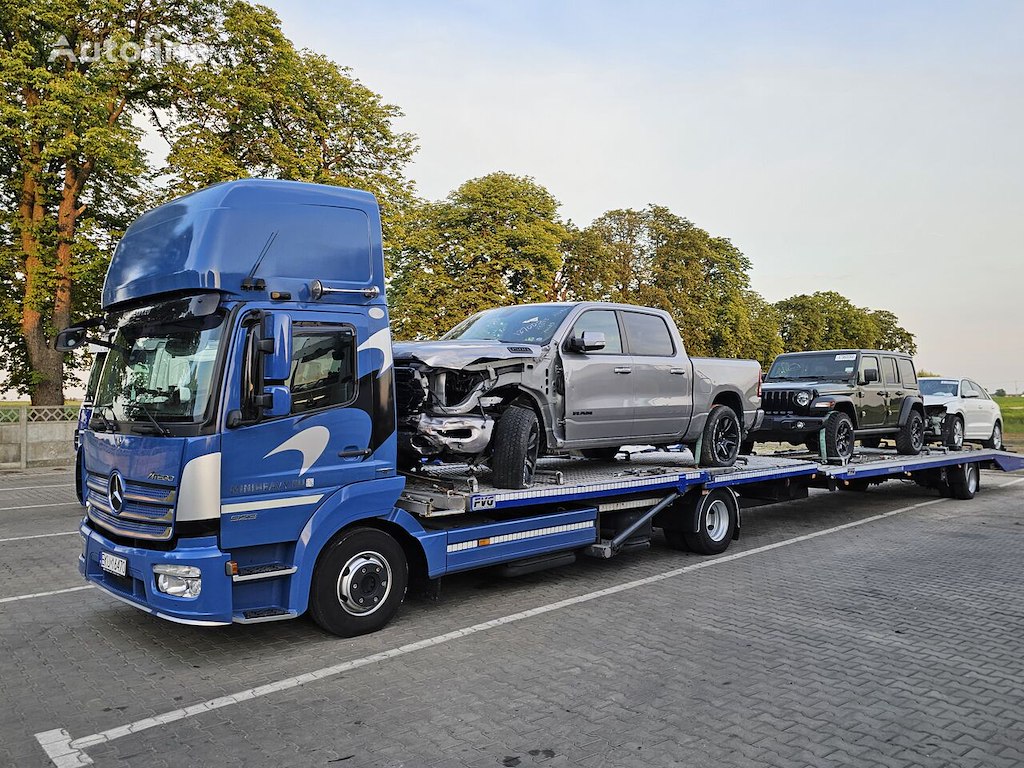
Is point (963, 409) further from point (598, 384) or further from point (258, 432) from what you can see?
point (258, 432)

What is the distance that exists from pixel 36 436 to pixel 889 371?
788 inches

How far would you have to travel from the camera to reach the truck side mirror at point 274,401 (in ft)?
16.4

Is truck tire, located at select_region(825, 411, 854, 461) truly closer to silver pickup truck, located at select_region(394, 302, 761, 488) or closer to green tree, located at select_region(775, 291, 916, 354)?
silver pickup truck, located at select_region(394, 302, 761, 488)

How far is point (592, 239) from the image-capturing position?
45.0 m

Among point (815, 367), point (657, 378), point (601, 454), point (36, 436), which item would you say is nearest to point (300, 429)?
point (657, 378)

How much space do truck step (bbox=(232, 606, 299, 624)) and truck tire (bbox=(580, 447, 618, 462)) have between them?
529 cm

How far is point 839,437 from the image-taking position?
11828 millimetres

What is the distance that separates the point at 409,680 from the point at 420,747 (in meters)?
0.96

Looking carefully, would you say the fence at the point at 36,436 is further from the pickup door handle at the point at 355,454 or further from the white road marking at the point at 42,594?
the pickup door handle at the point at 355,454

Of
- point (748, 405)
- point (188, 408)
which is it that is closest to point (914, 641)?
point (748, 405)

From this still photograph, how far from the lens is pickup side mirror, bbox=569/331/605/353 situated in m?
7.40

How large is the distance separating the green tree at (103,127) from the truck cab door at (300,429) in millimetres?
18382

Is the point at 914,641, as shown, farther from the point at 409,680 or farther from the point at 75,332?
the point at 75,332

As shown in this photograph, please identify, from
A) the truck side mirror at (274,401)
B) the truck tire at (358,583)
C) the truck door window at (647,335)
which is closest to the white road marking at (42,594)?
the truck tire at (358,583)
